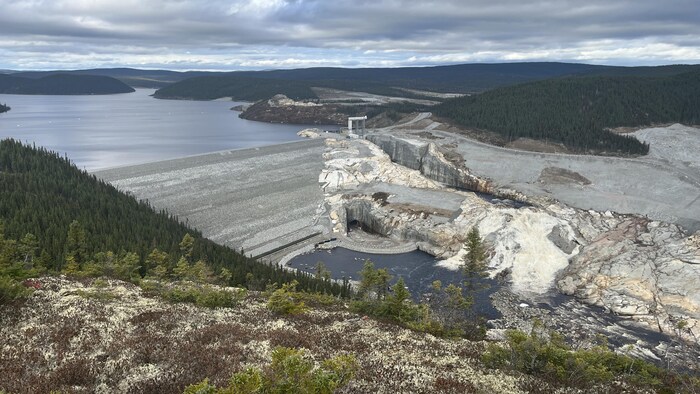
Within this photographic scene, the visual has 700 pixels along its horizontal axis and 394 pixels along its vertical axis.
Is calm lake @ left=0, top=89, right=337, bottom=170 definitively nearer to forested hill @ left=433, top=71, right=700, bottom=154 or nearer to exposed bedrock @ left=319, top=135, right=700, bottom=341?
exposed bedrock @ left=319, top=135, right=700, bottom=341

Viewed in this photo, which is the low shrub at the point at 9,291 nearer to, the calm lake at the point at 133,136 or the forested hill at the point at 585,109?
the calm lake at the point at 133,136

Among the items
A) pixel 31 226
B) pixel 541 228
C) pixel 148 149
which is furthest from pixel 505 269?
pixel 148 149

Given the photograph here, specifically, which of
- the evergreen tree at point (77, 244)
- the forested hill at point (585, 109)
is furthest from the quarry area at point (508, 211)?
the evergreen tree at point (77, 244)

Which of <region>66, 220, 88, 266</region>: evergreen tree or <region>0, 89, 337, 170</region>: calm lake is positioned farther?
<region>0, 89, 337, 170</region>: calm lake

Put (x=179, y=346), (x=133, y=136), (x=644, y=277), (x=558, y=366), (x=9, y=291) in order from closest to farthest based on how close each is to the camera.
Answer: (x=179, y=346), (x=558, y=366), (x=9, y=291), (x=644, y=277), (x=133, y=136)

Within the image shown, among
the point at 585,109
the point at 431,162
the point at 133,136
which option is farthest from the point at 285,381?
the point at 133,136

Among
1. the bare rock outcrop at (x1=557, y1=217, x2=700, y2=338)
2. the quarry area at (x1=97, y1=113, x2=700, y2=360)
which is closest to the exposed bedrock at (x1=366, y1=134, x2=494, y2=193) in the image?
the quarry area at (x1=97, y1=113, x2=700, y2=360)

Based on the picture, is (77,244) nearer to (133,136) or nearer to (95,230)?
(95,230)
